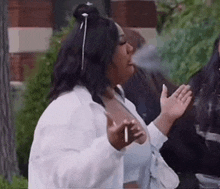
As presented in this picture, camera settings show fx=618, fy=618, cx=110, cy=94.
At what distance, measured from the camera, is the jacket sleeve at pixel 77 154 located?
2225 mm

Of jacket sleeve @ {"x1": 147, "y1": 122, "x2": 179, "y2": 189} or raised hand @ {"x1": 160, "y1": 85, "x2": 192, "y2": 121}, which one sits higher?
raised hand @ {"x1": 160, "y1": 85, "x2": 192, "y2": 121}

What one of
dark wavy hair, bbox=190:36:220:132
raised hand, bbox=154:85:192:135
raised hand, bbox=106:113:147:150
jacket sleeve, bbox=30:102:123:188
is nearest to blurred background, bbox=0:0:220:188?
dark wavy hair, bbox=190:36:220:132

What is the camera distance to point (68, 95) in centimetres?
246

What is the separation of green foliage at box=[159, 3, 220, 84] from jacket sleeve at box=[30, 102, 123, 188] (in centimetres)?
256

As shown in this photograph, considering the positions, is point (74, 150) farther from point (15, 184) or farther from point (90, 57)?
point (15, 184)

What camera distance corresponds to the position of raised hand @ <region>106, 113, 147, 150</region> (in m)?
2.09

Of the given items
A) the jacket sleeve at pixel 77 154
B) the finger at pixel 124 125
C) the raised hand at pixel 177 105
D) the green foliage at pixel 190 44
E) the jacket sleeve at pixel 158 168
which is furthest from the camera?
the green foliage at pixel 190 44

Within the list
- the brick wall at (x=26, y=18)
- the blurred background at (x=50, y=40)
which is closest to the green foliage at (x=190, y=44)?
the blurred background at (x=50, y=40)

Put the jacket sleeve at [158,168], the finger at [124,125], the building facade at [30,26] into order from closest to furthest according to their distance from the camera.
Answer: the finger at [124,125] → the jacket sleeve at [158,168] → the building facade at [30,26]

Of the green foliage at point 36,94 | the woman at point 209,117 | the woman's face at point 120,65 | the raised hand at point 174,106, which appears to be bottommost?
the green foliage at point 36,94

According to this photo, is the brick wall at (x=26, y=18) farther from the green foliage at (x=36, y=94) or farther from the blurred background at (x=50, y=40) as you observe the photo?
the green foliage at (x=36, y=94)

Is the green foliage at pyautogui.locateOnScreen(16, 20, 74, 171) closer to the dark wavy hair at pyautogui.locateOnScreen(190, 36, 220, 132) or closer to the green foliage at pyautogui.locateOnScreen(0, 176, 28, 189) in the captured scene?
the green foliage at pyautogui.locateOnScreen(0, 176, 28, 189)

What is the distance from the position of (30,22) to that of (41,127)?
5.21 metres

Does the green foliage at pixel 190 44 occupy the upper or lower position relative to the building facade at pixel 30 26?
upper
